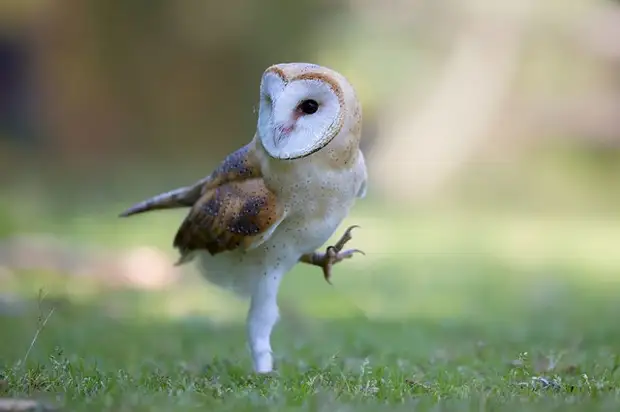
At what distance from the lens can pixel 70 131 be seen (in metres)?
19.8

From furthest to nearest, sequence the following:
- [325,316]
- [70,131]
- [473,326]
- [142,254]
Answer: [70,131], [142,254], [325,316], [473,326]

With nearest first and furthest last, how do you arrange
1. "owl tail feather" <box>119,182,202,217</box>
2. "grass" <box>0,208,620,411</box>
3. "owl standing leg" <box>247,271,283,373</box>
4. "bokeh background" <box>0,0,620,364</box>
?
1. "grass" <box>0,208,620,411</box>
2. "owl standing leg" <box>247,271,283,373</box>
3. "owl tail feather" <box>119,182,202,217</box>
4. "bokeh background" <box>0,0,620,364</box>

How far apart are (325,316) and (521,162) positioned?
9.99m

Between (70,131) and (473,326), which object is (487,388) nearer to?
(473,326)

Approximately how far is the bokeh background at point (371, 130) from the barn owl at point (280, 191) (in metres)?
4.77

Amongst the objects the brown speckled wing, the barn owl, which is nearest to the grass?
the barn owl

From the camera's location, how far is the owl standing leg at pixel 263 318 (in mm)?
4363

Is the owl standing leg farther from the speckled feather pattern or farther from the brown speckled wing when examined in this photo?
the brown speckled wing

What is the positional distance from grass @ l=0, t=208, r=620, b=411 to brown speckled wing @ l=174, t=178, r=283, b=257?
0.59 m

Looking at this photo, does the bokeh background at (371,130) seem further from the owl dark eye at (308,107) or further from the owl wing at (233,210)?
the owl dark eye at (308,107)

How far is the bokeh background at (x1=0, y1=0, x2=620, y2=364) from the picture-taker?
34.7ft

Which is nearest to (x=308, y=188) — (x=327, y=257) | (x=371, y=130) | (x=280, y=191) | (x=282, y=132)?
(x=280, y=191)

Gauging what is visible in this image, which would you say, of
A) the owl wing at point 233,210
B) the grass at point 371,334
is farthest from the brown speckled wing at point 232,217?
the grass at point 371,334

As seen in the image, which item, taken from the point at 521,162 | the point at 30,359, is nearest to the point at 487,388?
the point at 30,359
